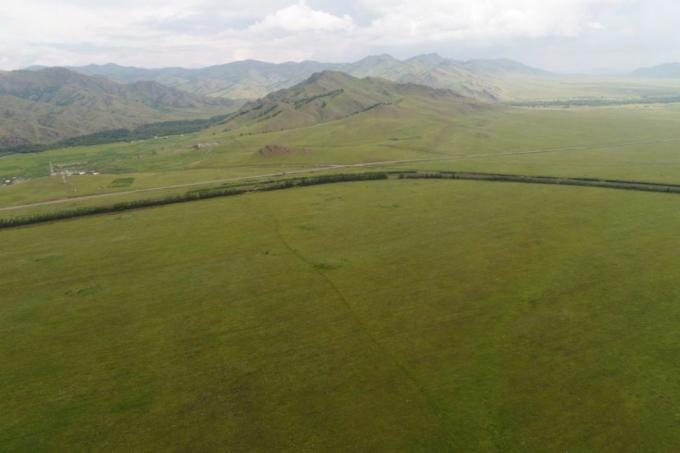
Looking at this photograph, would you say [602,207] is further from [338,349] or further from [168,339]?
[168,339]

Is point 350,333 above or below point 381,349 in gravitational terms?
above

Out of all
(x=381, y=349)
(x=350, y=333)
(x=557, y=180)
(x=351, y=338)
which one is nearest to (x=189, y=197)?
(x=350, y=333)

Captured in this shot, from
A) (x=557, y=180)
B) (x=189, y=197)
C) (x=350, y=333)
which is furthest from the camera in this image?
(x=557, y=180)

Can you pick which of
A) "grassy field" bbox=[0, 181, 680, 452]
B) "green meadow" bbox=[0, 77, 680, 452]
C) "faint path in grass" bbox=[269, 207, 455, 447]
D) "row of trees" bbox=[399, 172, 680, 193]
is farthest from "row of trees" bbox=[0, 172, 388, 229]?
"faint path in grass" bbox=[269, 207, 455, 447]

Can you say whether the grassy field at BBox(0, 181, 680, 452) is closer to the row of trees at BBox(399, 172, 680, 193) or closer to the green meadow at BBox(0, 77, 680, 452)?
the green meadow at BBox(0, 77, 680, 452)

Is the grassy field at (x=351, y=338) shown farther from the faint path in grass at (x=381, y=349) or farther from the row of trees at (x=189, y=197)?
the row of trees at (x=189, y=197)

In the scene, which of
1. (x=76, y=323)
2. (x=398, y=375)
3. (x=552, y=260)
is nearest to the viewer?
(x=398, y=375)

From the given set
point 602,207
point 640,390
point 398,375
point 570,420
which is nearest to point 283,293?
point 398,375

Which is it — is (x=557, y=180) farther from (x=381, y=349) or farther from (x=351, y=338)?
(x=381, y=349)
